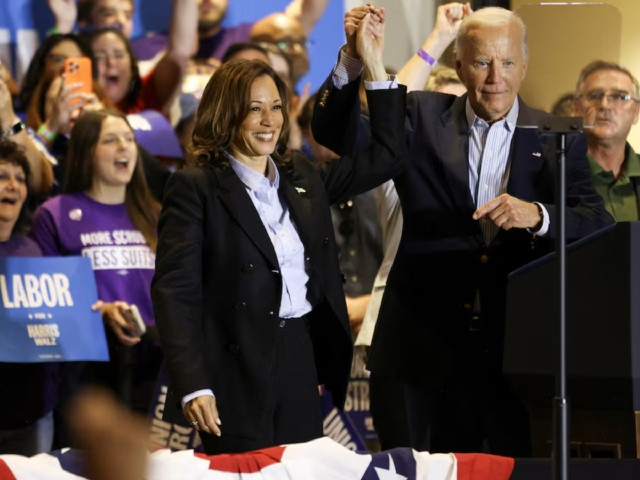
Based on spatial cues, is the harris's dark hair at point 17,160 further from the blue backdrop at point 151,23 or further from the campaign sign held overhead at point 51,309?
the blue backdrop at point 151,23

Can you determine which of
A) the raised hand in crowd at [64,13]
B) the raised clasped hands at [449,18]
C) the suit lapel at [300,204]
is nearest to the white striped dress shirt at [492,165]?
Result: the suit lapel at [300,204]

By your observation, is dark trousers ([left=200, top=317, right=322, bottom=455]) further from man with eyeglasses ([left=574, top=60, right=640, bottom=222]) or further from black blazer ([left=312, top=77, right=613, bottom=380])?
man with eyeglasses ([left=574, top=60, right=640, bottom=222])

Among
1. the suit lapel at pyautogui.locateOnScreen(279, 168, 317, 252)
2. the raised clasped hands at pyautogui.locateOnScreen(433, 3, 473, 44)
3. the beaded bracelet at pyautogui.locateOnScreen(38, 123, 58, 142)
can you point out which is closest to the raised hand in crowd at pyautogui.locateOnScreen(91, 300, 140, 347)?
the beaded bracelet at pyautogui.locateOnScreen(38, 123, 58, 142)

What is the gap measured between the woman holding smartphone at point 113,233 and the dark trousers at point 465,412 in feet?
6.20

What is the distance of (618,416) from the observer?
9.36 feet

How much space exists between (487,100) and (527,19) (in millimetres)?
218

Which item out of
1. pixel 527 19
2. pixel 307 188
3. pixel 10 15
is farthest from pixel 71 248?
pixel 527 19

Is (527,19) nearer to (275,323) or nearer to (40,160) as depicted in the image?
(275,323)

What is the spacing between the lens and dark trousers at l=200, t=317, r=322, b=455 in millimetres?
2744

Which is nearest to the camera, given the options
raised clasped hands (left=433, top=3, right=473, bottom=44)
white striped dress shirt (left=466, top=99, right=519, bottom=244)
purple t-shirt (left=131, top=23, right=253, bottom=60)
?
white striped dress shirt (left=466, top=99, right=519, bottom=244)

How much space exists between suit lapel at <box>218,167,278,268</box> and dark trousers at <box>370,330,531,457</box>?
0.56m

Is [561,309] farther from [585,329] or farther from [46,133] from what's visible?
[46,133]

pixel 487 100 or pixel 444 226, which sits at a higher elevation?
pixel 487 100

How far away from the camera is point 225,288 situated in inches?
108
